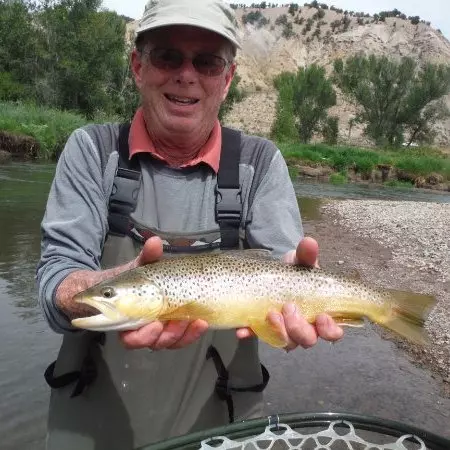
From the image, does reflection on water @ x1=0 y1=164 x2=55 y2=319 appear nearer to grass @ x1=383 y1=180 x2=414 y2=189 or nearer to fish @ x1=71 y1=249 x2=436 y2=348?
fish @ x1=71 y1=249 x2=436 y2=348

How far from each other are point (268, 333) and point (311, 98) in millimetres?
61376

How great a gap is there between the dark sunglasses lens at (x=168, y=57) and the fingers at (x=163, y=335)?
3.91 ft

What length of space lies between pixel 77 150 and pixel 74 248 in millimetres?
486

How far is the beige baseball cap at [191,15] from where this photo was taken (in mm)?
2289

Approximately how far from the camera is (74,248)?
2.21 meters

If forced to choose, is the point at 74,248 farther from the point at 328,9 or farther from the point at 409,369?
the point at 328,9

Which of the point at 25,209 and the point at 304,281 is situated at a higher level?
the point at 304,281

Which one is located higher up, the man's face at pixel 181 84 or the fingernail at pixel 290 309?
the man's face at pixel 181 84

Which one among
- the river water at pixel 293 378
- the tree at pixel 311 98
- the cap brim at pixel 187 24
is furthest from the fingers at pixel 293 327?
the tree at pixel 311 98

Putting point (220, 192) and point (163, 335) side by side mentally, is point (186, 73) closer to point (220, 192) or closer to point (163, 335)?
point (220, 192)

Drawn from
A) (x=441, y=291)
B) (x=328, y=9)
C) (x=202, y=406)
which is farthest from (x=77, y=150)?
(x=328, y=9)

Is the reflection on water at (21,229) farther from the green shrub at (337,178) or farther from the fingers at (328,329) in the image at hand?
the green shrub at (337,178)

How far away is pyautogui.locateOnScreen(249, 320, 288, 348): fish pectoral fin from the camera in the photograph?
2146 mm

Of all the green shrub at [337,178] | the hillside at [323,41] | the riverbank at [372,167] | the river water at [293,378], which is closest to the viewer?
the river water at [293,378]
